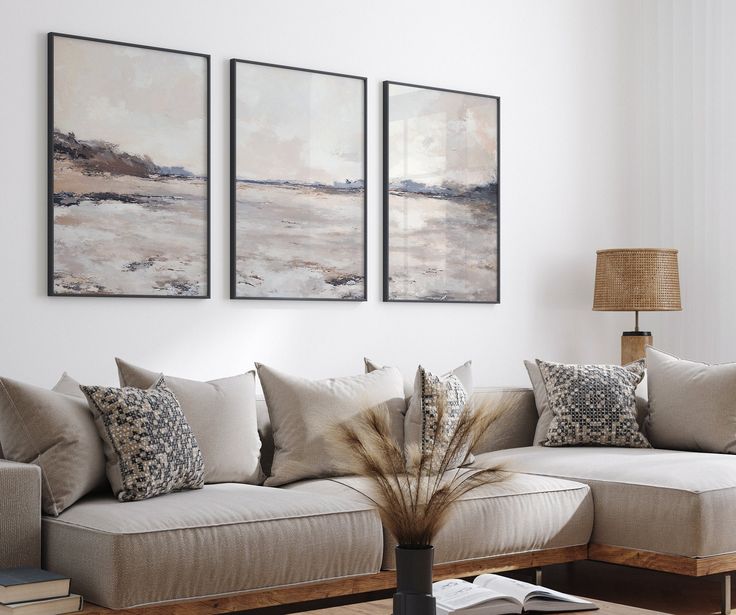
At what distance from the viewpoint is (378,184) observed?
5.18 metres

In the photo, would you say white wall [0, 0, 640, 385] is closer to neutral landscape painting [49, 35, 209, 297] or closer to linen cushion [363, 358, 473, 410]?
neutral landscape painting [49, 35, 209, 297]

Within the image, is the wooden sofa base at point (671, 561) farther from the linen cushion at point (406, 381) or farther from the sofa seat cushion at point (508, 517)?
the linen cushion at point (406, 381)

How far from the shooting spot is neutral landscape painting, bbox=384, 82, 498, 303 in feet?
17.1

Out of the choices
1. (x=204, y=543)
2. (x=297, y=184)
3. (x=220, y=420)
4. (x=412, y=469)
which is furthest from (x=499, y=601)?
(x=297, y=184)

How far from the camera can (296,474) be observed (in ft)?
13.1

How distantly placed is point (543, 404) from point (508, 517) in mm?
1147

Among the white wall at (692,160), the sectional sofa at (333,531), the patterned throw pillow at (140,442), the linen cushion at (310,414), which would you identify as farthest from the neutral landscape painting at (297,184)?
the white wall at (692,160)

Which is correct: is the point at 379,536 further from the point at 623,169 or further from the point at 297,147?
the point at 623,169

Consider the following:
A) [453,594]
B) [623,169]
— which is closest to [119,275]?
[453,594]

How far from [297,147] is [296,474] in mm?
1588

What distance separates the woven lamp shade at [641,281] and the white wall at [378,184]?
363mm

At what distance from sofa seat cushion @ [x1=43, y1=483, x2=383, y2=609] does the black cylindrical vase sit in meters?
1.04

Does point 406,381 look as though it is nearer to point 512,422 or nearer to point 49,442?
point 512,422

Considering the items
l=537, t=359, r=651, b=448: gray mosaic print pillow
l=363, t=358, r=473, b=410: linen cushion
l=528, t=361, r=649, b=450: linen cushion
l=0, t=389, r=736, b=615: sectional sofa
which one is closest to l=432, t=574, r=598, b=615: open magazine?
l=0, t=389, r=736, b=615: sectional sofa
